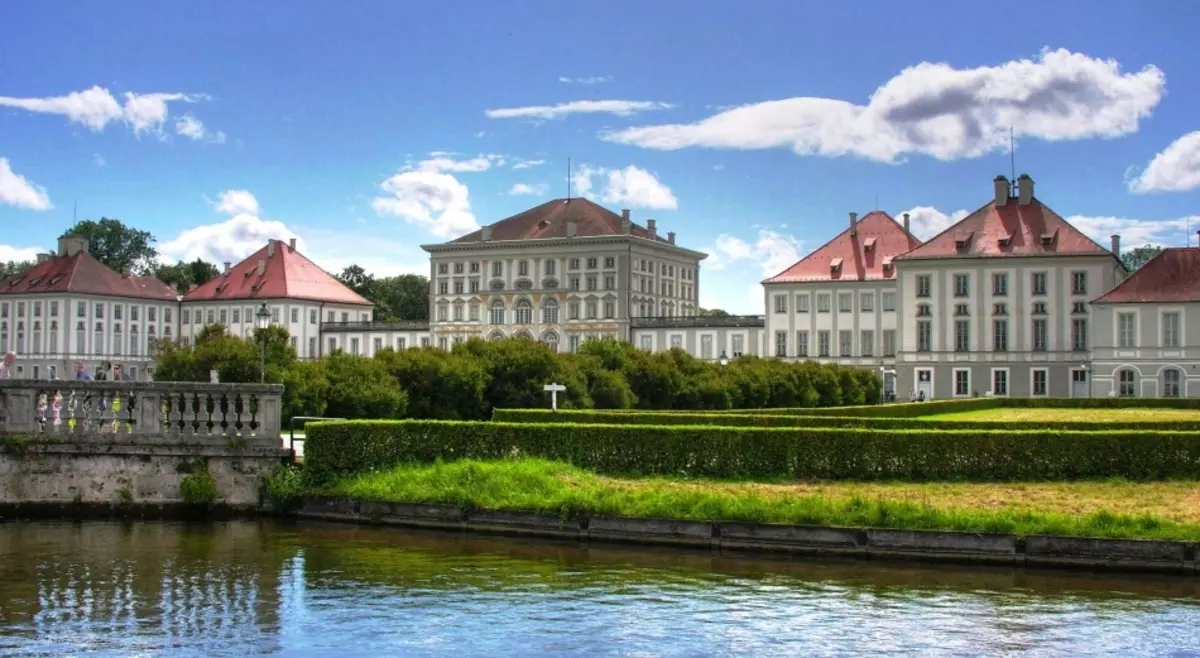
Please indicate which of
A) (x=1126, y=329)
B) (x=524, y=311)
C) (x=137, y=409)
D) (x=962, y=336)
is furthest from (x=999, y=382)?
(x=137, y=409)

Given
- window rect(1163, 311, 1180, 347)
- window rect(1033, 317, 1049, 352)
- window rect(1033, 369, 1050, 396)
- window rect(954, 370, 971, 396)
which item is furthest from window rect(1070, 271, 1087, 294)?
window rect(1163, 311, 1180, 347)

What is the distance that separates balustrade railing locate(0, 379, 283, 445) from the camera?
814 inches

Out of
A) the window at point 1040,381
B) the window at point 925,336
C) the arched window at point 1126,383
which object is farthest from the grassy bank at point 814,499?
the window at point 925,336

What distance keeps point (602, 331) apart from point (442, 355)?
62330 mm

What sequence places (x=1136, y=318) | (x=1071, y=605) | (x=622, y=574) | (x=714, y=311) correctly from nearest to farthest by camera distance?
1. (x=1071, y=605)
2. (x=622, y=574)
3. (x=1136, y=318)
4. (x=714, y=311)

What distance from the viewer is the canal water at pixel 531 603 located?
12.5m

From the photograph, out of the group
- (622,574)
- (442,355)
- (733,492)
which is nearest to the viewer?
(622,574)

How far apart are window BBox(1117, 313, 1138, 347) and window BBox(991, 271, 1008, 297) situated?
8731 millimetres

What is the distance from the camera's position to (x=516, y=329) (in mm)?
104250

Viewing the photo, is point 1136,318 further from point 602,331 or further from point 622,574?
point 622,574

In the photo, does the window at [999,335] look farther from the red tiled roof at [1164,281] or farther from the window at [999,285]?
the red tiled roof at [1164,281]

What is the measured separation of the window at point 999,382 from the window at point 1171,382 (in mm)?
9963

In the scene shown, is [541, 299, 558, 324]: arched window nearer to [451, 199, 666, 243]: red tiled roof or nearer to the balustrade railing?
[451, 199, 666, 243]: red tiled roof

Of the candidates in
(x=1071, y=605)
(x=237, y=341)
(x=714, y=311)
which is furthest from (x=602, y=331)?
(x=1071, y=605)
